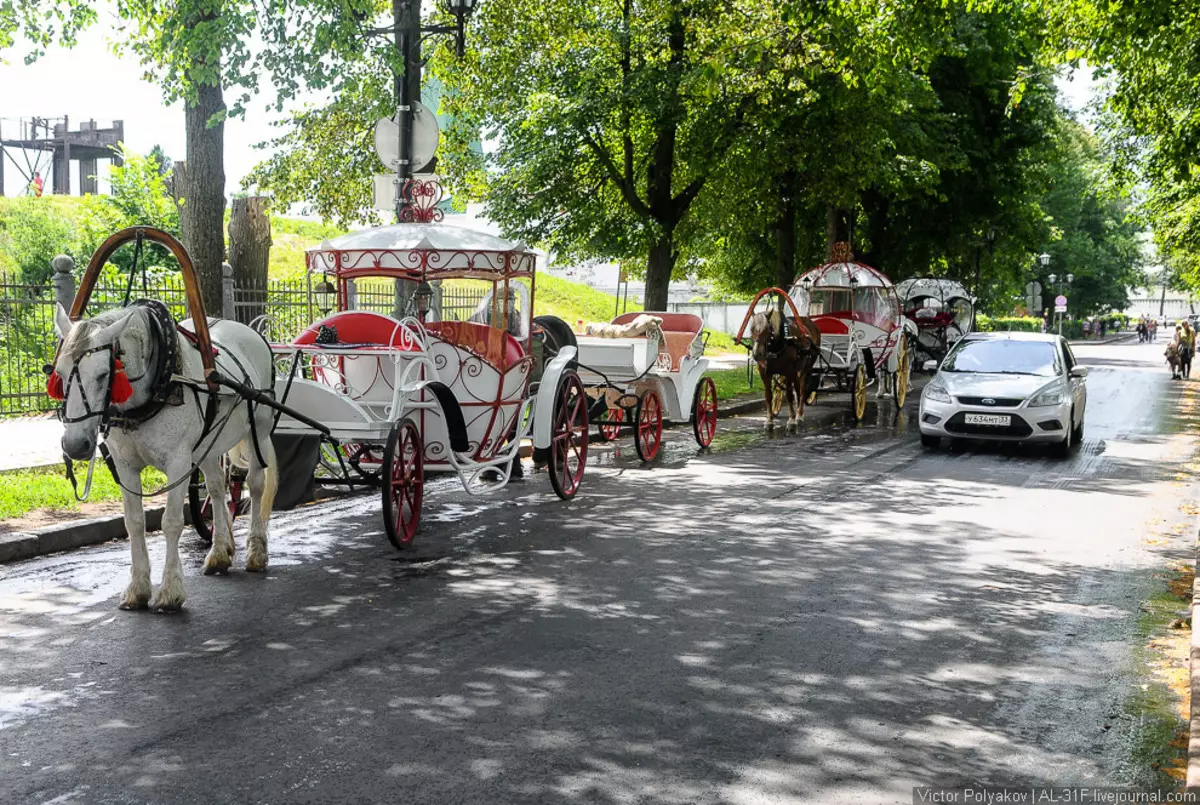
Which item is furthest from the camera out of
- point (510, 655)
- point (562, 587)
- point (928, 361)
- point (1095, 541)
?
point (928, 361)

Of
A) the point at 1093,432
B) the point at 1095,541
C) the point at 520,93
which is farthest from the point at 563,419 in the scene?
the point at 520,93

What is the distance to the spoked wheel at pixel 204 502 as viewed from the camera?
9211mm

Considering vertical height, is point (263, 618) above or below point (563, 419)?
below

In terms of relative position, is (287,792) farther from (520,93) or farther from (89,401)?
(520,93)

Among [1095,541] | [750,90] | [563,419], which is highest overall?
[750,90]

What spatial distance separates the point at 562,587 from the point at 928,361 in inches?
1280

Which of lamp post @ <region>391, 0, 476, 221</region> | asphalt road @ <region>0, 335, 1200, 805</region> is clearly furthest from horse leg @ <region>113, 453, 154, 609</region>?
lamp post @ <region>391, 0, 476, 221</region>

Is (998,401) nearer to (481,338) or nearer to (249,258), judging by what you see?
(481,338)

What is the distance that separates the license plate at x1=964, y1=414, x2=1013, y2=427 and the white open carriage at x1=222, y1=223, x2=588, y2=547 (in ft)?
21.5

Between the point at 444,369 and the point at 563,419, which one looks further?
the point at 563,419

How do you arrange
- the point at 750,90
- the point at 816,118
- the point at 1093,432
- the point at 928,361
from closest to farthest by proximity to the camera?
the point at 1093,432
the point at 750,90
the point at 816,118
the point at 928,361

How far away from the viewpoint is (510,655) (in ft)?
21.3

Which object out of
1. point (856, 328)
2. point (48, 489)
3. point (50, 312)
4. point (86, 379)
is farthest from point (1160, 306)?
point (86, 379)

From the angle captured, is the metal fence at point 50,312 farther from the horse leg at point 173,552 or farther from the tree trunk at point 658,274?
the tree trunk at point 658,274
